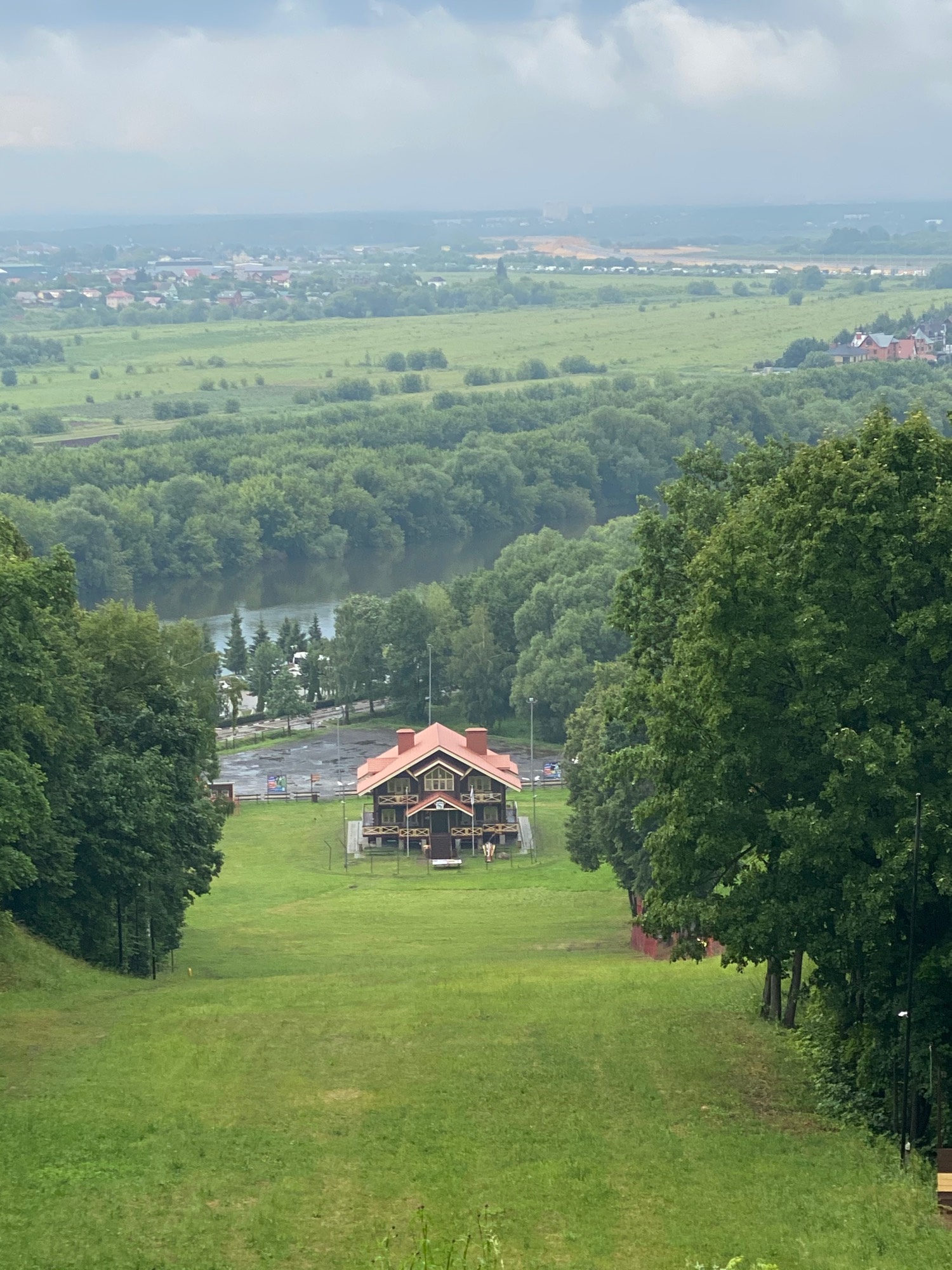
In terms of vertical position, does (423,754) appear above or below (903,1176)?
below

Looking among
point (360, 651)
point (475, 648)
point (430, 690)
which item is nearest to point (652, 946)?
point (475, 648)

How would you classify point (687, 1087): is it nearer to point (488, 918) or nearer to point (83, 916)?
point (83, 916)

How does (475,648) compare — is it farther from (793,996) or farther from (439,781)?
(793,996)

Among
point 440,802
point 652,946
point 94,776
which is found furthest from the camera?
point 440,802

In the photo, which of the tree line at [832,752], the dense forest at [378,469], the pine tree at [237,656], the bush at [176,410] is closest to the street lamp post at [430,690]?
the pine tree at [237,656]

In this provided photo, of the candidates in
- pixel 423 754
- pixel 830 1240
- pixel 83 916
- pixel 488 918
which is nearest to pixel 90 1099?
pixel 830 1240
